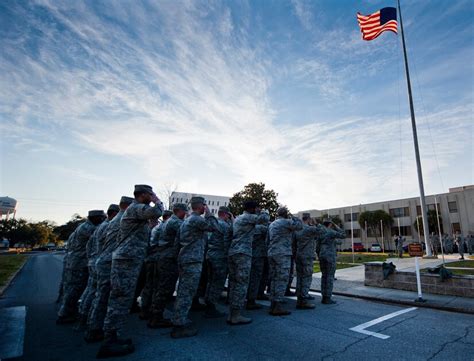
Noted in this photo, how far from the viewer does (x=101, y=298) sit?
423cm

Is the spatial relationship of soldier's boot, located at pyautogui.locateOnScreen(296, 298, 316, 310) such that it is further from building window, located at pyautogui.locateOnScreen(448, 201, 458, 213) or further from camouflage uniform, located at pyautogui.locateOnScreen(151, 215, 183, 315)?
building window, located at pyautogui.locateOnScreen(448, 201, 458, 213)

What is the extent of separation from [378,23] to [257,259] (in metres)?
17.6

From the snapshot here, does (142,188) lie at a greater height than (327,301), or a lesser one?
greater

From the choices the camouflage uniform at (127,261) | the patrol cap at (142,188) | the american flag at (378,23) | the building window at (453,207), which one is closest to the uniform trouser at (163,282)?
the camouflage uniform at (127,261)

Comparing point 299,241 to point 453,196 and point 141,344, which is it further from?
point 453,196

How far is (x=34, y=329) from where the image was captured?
5.09 m

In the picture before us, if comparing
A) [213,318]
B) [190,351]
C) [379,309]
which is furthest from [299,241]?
[190,351]

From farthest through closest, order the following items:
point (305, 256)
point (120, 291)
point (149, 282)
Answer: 1. point (305, 256)
2. point (149, 282)
3. point (120, 291)

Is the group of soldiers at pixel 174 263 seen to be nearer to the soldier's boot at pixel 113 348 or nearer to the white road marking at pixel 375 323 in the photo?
the soldier's boot at pixel 113 348

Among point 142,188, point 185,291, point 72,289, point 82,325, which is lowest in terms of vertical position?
point 82,325

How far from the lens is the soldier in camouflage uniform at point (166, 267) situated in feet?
16.4

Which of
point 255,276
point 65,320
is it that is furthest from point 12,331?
point 255,276

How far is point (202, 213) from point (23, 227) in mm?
80884

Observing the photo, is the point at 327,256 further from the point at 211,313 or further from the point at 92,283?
the point at 92,283
